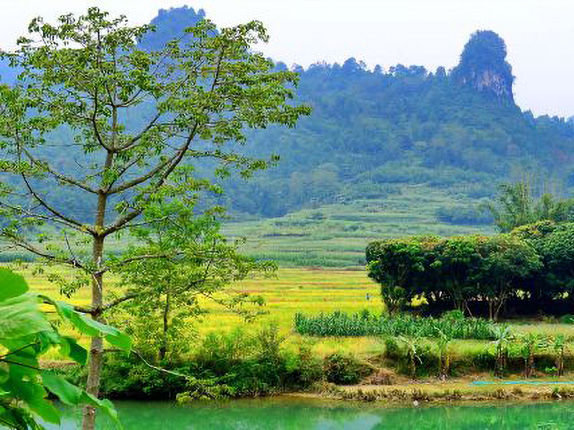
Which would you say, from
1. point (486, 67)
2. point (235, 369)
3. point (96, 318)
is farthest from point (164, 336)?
point (486, 67)

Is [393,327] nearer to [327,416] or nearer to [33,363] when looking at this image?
[327,416]

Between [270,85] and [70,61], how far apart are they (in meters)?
2.09

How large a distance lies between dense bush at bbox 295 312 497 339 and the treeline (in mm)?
2404

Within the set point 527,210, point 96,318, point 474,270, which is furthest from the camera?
point 527,210

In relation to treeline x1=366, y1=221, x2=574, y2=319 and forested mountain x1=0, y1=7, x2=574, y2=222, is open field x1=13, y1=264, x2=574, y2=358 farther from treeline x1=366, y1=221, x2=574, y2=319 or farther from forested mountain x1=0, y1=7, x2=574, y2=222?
forested mountain x1=0, y1=7, x2=574, y2=222

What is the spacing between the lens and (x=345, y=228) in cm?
7269

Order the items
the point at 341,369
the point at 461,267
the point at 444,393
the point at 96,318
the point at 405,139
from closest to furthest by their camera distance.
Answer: the point at 96,318 → the point at 444,393 → the point at 341,369 → the point at 461,267 → the point at 405,139

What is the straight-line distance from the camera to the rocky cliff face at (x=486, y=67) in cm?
13488

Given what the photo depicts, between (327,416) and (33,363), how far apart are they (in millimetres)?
15640

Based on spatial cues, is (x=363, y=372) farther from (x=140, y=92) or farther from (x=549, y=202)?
(x=549, y=202)

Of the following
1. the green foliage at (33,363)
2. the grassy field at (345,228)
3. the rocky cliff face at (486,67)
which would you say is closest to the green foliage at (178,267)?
the green foliage at (33,363)

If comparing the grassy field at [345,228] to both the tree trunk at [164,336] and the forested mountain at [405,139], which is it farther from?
the tree trunk at [164,336]

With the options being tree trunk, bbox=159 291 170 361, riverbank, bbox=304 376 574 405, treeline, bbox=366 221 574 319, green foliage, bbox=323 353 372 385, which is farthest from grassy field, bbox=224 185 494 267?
tree trunk, bbox=159 291 170 361

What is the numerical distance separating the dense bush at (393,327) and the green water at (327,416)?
3.65 metres
